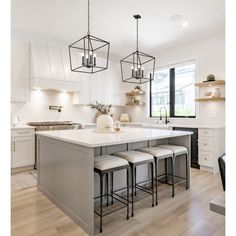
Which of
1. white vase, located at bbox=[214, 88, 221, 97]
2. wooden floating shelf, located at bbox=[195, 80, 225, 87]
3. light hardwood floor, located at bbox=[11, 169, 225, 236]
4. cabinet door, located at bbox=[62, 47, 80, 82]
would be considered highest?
cabinet door, located at bbox=[62, 47, 80, 82]

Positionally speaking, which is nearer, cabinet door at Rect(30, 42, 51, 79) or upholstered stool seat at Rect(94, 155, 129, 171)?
upholstered stool seat at Rect(94, 155, 129, 171)

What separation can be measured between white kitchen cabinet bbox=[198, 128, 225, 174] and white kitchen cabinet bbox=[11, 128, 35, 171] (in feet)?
11.7

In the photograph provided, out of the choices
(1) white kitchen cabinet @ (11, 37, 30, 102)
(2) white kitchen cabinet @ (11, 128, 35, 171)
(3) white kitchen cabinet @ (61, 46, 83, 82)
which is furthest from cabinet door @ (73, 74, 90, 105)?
(2) white kitchen cabinet @ (11, 128, 35, 171)

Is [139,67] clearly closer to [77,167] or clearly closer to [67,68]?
[77,167]

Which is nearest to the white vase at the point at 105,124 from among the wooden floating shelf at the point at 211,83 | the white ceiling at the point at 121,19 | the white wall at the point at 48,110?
the white ceiling at the point at 121,19

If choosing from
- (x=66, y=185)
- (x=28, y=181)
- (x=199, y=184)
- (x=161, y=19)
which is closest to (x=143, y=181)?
(x=199, y=184)

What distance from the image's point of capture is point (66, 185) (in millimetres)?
2508

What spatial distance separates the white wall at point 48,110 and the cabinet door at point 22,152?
70 centimetres

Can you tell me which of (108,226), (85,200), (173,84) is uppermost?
(173,84)

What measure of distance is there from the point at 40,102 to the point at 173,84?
3527 mm

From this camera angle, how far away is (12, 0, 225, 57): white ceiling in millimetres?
3387

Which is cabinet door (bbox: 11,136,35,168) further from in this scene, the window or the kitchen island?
the window

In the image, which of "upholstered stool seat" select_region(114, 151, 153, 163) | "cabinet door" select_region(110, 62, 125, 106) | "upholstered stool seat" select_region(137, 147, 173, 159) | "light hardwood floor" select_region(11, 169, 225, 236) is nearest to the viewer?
"light hardwood floor" select_region(11, 169, 225, 236)
